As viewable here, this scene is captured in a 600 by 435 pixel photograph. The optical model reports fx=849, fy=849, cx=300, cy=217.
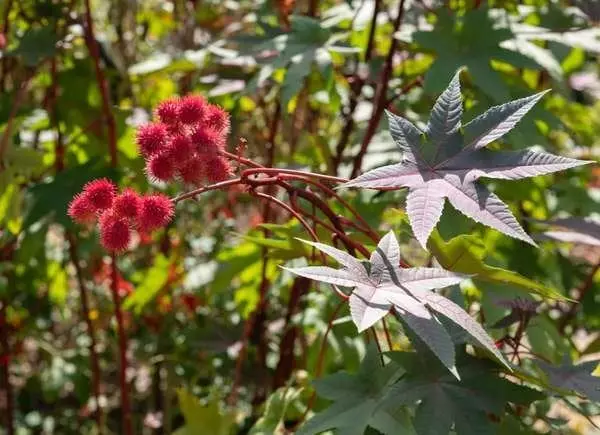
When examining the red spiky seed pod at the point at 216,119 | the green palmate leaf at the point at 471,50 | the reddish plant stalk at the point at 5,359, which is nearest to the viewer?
the red spiky seed pod at the point at 216,119

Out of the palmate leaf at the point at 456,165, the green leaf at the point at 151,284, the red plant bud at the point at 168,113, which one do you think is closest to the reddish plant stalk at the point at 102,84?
the green leaf at the point at 151,284

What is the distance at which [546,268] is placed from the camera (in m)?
1.80

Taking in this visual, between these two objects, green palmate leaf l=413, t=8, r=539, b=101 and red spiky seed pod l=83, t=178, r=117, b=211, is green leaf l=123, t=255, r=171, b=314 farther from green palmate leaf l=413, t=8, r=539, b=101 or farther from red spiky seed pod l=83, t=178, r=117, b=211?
red spiky seed pod l=83, t=178, r=117, b=211

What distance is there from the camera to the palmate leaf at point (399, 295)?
774 millimetres

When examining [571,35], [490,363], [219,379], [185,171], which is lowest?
[219,379]

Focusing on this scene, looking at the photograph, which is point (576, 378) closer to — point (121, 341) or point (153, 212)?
point (153, 212)

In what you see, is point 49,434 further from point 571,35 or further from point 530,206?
point 571,35

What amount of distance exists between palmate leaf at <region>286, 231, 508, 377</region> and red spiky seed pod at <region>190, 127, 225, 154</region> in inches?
6.0

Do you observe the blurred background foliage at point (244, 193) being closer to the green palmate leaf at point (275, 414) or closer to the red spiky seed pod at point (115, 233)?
the green palmate leaf at point (275, 414)

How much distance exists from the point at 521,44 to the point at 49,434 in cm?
160

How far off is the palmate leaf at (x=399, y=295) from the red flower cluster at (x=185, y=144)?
0.47ft

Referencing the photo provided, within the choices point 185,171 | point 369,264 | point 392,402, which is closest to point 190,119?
point 185,171

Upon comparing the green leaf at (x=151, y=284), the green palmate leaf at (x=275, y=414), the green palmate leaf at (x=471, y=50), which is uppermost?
the green palmate leaf at (x=471, y=50)

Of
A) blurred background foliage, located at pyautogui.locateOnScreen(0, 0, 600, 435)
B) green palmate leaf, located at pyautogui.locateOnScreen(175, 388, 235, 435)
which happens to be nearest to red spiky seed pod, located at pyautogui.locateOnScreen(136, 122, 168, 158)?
blurred background foliage, located at pyautogui.locateOnScreen(0, 0, 600, 435)
